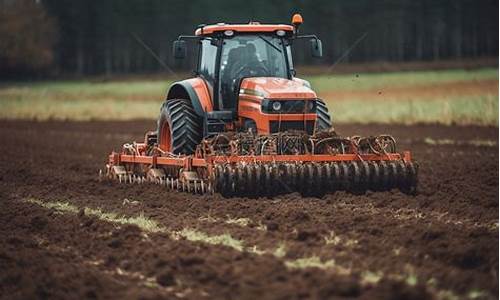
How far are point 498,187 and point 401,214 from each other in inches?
126

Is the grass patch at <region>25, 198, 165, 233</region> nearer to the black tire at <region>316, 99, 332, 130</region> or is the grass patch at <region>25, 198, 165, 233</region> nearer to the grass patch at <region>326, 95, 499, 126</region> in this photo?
the black tire at <region>316, 99, 332, 130</region>

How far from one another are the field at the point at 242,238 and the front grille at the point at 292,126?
47.5 inches

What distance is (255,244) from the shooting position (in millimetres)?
8711

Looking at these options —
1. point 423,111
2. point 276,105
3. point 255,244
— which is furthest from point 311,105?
point 423,111

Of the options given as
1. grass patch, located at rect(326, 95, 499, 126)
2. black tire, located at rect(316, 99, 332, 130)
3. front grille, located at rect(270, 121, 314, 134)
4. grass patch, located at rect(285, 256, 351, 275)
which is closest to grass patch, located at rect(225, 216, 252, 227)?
grass patch, located at rect(285, 256, 351, 275)

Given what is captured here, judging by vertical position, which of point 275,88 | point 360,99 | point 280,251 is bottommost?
point 360,99

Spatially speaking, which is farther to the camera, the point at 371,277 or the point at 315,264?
the point at 315,264

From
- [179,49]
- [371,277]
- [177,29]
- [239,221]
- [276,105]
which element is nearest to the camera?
[371,277]

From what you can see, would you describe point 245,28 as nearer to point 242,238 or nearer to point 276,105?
point 276,105

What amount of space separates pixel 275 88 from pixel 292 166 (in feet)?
3.97

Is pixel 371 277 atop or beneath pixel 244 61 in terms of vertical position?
beneath

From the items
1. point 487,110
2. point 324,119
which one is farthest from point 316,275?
point 487,110

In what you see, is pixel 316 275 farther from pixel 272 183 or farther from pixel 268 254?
pixel 272 183

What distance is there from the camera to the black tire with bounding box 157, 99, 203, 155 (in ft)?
44.9
